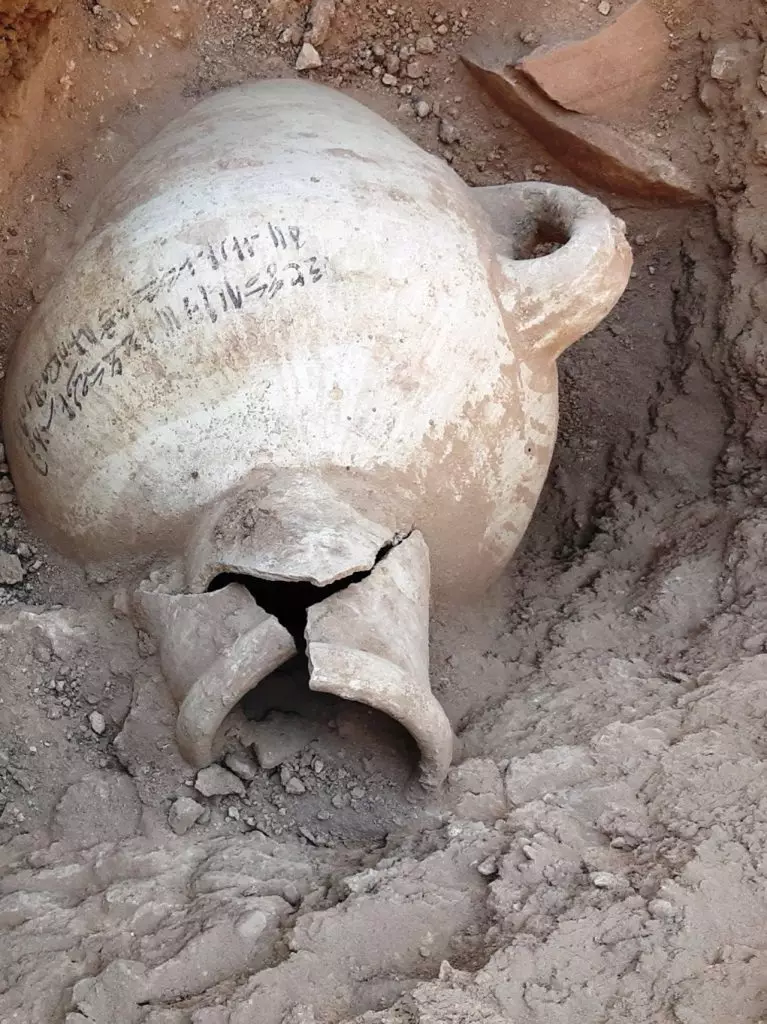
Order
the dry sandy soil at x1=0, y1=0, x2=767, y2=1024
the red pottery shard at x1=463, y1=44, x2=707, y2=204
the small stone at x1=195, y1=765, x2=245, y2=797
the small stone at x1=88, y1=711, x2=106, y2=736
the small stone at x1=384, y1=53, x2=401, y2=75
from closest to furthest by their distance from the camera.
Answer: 1. the dry sandy soil at x1=0, y1=0, x2=767, y2=1024
2. the small stone at x1=195, y1=765, x2=245, y2=797
3. the small stone at x1=88, y1=711, x2=106, y2=736
4. the red pottery shard at x1=463, y1=44, x2=707, y2=204
5. the small stone at x1=384, y1=53, x2=401, y2=75

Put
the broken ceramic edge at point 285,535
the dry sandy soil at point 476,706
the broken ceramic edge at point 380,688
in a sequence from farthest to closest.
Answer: the broken ceramic edge at point 285,535
the broken ceramic edge at point 380,688
the dry sandy soil at point 476,706

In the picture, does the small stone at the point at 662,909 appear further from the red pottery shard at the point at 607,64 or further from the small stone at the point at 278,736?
the red pottery shard at the point at 607,64

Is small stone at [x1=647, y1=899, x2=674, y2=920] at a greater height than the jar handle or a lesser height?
lesser

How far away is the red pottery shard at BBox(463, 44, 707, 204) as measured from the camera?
121 inches

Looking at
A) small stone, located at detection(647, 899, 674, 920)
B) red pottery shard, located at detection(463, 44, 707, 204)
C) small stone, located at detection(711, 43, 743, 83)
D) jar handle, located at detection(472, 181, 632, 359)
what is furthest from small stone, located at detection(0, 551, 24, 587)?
small stone, located at detection(711, 43, 743, 83)

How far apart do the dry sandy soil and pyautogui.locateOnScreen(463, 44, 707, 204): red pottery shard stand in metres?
0.06

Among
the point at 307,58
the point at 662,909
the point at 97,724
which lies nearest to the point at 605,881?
the point at 662,909

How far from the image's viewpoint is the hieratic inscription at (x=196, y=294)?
2.17 meters

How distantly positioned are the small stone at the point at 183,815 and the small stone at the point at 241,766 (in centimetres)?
10

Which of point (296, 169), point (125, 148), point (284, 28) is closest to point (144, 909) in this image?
point (296, 169)

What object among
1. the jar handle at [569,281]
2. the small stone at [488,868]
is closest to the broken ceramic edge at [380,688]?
the small stone at [488,868]

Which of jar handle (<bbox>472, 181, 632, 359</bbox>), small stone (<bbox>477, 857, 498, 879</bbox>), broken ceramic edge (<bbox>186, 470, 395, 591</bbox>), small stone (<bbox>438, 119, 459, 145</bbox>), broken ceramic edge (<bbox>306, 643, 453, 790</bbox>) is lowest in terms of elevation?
small stone (<bbox>477, 857, 498, 879</bbox>)

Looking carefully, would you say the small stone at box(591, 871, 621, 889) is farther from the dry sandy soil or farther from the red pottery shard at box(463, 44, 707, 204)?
the red pottery shard at box(463, 44, 707, 204)

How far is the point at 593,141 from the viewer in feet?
10.1
